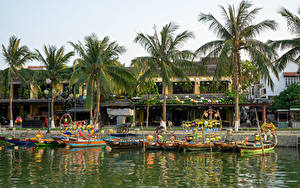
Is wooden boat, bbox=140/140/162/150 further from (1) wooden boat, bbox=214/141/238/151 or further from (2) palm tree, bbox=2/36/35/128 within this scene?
(2) palm tree, bbox=2/36/35/128

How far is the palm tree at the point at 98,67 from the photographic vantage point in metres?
29.3

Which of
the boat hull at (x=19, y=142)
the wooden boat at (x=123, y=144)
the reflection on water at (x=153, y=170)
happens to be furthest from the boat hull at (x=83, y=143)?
the boat hull at (x=19, y=142)

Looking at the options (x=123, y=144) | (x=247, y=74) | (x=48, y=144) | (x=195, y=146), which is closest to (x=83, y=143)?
(x=123, y=144)

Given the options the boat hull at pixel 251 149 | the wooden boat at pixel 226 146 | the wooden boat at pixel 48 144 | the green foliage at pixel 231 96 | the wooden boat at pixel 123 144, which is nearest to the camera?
the boat hull at pixel 251 149

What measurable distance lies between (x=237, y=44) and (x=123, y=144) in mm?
12320

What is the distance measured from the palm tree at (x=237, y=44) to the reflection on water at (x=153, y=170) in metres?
6.96

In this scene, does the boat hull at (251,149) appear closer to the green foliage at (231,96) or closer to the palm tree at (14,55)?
the green foliage at (231,96)

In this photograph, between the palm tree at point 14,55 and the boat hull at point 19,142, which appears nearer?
the boat hull at point 19,142

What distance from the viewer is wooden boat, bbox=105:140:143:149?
26.2m

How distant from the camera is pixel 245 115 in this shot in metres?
44.0

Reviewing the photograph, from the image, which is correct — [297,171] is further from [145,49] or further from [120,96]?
[120,96]

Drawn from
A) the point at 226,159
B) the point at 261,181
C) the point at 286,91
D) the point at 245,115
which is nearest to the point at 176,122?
the point at 245,115

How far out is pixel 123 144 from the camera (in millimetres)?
26359

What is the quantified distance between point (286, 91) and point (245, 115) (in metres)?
6.14
